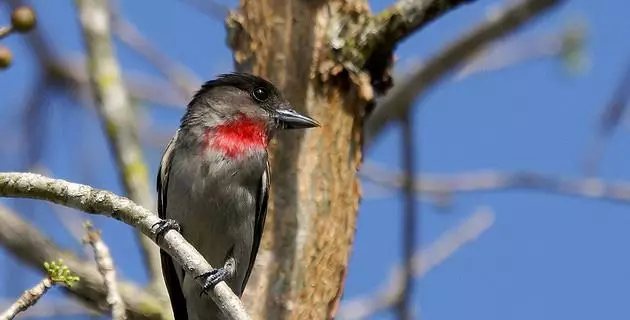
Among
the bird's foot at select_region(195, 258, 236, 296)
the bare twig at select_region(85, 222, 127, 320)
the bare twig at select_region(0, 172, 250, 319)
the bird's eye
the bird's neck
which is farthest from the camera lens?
the bird's eye

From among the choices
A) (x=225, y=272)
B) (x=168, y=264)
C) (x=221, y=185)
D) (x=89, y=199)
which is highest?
(x=221, y=185)

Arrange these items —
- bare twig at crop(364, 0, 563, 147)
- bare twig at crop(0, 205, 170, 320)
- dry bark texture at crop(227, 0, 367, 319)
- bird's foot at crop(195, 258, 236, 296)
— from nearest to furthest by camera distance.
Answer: bird's foot at crop(195, 258, 236, 296)
dry bark texture at crop(227, 0, 367, 319)
bare twig at crop(0, 205, 170, 320)
bare twig at crop(364, 0, 563, 147)

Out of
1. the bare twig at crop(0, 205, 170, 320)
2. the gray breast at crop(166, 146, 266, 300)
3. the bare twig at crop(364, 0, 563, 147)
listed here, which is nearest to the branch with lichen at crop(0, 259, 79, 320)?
the bare twig at crop(0, 205, 170, 320)

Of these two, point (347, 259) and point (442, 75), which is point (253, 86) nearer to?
point (347, 259)

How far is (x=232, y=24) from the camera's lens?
5578 mm

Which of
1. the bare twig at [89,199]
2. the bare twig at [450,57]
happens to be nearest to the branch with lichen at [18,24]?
the bare twig at [89,199]

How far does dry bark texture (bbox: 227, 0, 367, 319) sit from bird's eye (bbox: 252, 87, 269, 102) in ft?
0.27

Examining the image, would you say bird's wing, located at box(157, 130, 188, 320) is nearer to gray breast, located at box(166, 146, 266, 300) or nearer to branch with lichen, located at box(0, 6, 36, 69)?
gray breast, located at box(166, 146, 266, 300)

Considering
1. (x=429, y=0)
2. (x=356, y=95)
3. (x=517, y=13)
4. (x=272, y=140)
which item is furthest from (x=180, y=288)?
(x=517, y=13)

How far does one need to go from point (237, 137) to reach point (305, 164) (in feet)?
1.61

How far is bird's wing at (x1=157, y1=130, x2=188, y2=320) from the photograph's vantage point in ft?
18.4

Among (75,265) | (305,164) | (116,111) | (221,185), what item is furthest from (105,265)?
(116,111)

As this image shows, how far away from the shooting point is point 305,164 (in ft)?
17.4

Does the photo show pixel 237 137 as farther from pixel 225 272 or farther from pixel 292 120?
pixel 225 272
